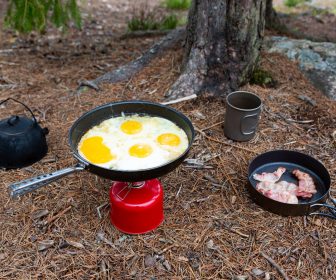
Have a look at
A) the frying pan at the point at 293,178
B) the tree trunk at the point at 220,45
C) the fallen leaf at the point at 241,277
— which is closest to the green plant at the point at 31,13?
the tree trunk at the point at 220,45

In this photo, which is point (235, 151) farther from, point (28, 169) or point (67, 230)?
point (28, 169)

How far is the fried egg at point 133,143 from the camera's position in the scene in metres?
2.30

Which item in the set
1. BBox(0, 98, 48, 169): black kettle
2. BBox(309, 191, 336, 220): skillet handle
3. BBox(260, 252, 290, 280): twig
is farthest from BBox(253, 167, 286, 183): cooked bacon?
BBox(0, 98, 48, 169): black kettle

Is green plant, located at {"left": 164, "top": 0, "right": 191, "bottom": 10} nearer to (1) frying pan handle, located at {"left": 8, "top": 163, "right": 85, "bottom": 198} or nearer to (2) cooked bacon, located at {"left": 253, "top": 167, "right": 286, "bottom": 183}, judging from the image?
(2) cooked bacon, located at {"left": 253, "top": 167, "right": 286, "bottom": 183}

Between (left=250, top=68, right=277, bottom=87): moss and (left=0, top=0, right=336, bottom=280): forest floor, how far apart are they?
9 centimetres

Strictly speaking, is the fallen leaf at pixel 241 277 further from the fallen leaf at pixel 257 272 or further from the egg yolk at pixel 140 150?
the egg yolk at pixel 140 150

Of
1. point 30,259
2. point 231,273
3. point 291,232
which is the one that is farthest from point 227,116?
point 30,259

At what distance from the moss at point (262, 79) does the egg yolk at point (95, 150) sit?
2.27 metres

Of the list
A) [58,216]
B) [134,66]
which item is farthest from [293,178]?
[134,66]

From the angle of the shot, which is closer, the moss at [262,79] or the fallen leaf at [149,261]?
the fallen leaf at [149,261]

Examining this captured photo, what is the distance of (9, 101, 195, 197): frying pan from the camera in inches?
79.0

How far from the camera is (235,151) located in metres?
3.28

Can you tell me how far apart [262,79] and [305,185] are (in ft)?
5.46

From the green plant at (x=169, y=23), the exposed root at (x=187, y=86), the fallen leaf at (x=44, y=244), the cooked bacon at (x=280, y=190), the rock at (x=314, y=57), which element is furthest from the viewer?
the green plant at (x=169, y=23)
